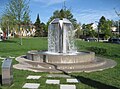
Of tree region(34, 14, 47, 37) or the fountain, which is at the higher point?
tree region(34, 14, 47, 37)

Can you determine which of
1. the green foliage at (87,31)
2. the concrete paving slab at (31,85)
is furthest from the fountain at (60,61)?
the green foliage at (87,31)

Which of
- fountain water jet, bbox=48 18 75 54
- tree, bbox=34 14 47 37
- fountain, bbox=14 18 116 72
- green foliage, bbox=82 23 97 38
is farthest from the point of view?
tree, bbox=34 14 47 37

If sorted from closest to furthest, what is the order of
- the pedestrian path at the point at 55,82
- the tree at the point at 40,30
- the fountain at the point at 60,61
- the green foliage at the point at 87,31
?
1. the pedestrian path at the point at 55,82
2. the fountain at the point at 60,61
3. the green foliage at the point at 87,31
4. the tree at the point at 40,30

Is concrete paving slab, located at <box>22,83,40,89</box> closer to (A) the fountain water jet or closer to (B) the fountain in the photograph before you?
(B) the fountain

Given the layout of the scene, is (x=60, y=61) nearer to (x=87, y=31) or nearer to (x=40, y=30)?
(x=87, y=31)

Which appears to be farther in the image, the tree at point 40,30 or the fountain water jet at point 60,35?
the tree at point 40,30

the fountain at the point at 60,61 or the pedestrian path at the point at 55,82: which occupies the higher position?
the fountain at the point at 60,61

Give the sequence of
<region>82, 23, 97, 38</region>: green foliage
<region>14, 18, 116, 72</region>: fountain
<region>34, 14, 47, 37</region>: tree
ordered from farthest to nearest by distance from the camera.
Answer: <region>34, 14, 47, 37</region>: tree → <region>82, 23, 97, 38</region>: green foliage → <region>14, 18, 116, 72</region>: fountain

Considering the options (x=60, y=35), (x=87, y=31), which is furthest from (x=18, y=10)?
(x=87, y=31)

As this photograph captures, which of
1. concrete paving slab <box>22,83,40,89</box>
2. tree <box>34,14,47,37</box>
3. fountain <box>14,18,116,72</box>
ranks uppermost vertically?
tree <box>34,14,47,37</box>

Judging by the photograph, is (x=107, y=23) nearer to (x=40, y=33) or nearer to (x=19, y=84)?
(x=40, y=33)

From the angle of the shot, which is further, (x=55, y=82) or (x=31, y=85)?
(x=55, y=82)

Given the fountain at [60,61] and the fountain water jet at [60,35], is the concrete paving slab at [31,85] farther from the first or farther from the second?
the fountain water jet at [60,35]

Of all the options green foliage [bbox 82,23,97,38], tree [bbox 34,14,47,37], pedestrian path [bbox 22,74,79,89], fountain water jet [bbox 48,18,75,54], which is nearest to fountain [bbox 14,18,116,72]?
fountain water jet [bbox 48,18,75,54]
